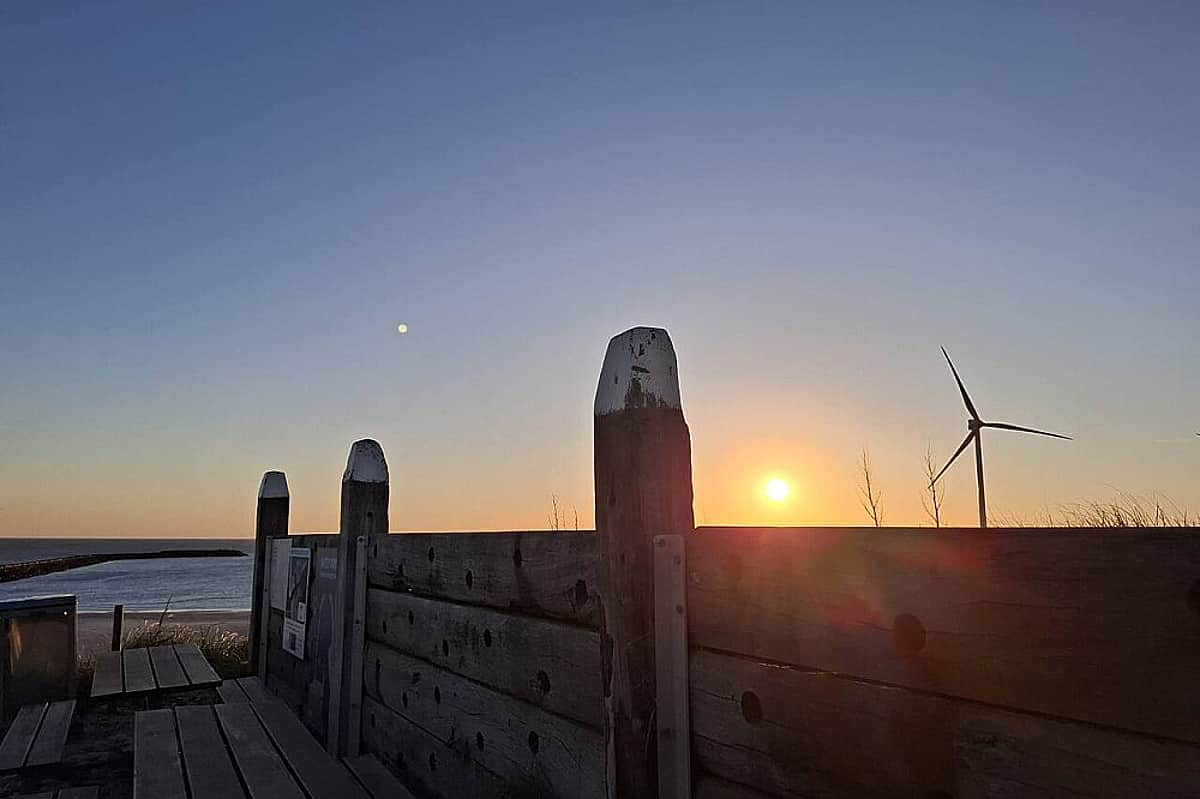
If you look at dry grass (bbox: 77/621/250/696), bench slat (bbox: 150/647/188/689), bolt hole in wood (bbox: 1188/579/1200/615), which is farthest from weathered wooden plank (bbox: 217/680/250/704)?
bolt hole in wood (bbox: 1188/579/1200/615)

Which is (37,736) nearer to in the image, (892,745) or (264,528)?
(264,528)

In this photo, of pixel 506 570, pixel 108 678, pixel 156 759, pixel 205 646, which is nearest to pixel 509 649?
pixel 506 570

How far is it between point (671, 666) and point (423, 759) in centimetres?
203

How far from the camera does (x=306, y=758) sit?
4445mm

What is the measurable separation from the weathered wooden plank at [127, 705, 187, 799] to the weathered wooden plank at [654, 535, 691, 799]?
2.74 metres

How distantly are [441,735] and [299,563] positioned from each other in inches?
111

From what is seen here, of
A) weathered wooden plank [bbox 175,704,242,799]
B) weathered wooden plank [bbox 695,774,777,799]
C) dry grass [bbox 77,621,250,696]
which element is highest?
weathered wooden plank [bbox 695,774,777,799]

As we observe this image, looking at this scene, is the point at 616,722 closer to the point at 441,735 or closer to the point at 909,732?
the point at 909,732

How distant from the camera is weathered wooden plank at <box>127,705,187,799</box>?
12.6 feet

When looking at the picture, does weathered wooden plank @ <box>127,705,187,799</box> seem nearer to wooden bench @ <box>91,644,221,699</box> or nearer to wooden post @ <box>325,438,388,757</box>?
wooden post @ <box>325,438,388,757</box>

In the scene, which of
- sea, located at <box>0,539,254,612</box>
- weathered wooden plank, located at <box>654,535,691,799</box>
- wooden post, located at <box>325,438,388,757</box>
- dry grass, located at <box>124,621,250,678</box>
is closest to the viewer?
weathered wooden plank, located at <box>654,535,691,799</box>

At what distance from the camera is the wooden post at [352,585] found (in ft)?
15.0

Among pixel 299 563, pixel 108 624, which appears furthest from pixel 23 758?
pixel 108 624

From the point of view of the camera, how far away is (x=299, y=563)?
592 centimetres
